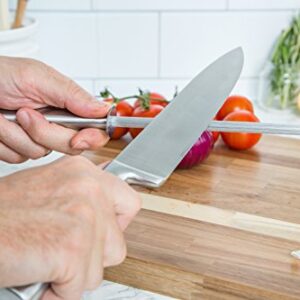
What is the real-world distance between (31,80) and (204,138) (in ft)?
0.80

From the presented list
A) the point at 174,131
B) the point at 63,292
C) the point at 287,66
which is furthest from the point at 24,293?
the point at 287,66

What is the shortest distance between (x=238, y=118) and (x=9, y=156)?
13.1 inches

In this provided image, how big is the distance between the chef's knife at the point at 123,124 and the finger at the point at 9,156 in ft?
0.13

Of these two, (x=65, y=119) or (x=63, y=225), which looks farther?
(x=65, y=119)

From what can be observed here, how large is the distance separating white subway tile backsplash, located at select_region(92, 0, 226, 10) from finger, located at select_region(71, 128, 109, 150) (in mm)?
577

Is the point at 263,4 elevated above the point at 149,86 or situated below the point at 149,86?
above

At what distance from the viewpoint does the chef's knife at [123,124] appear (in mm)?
719

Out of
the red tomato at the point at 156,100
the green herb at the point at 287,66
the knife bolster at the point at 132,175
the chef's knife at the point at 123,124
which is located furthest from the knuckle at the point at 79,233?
the green herb at the point at 287,66

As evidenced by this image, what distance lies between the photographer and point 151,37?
1.31m

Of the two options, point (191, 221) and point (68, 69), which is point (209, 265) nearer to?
point (191, 221)

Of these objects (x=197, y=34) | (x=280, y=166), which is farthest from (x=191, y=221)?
(x=197, y=34)

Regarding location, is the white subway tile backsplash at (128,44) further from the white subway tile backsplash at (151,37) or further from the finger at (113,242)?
the finger at (113,242)

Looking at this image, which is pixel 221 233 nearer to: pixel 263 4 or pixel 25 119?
pixel 25 119

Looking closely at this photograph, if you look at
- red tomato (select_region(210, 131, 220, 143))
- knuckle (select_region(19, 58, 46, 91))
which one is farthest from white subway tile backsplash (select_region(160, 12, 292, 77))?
knuckle (select_region(19, 58, 46, 91))
